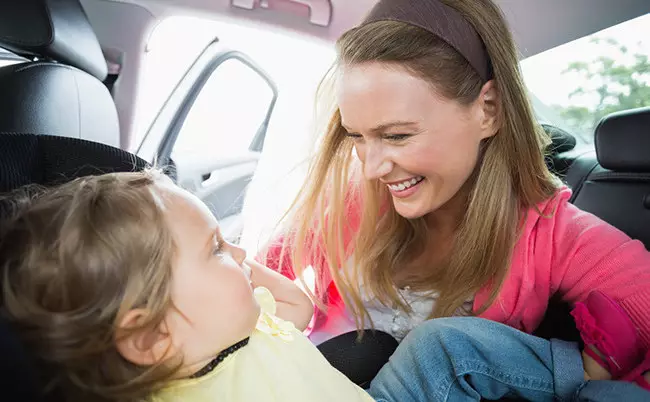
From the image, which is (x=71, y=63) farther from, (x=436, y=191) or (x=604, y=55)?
(x=604, y=55)

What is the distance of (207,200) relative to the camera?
2.76 meters

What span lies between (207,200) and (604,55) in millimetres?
1689

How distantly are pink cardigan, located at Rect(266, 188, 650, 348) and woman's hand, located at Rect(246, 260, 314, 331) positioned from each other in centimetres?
43

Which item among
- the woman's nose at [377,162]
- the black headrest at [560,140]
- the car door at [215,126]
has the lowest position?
the car door at [215,126]

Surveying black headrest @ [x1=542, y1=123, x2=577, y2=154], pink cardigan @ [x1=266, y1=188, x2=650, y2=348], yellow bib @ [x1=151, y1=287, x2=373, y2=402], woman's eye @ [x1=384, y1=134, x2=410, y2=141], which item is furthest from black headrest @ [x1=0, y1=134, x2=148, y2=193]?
black headrest @ [x1=542, y1=123, x2=577, y2=154]

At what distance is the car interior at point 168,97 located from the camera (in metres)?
1.16

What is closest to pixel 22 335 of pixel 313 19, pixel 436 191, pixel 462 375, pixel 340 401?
pixel 340 401

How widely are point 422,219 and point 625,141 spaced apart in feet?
2.73

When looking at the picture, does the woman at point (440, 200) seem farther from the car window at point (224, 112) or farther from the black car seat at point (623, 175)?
the car window at point (224, 112)

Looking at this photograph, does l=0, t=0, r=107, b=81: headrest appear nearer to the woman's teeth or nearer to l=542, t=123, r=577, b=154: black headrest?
the woman's teeth

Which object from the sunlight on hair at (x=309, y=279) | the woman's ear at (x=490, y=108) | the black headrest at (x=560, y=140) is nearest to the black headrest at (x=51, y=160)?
the sunlight on hair at (x=309, y=279)

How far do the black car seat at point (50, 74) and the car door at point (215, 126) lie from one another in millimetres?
639

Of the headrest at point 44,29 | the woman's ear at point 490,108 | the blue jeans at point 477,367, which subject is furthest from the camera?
the headrest at point 44,29

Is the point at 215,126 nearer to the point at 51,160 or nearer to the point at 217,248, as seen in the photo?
the point at 51,160
